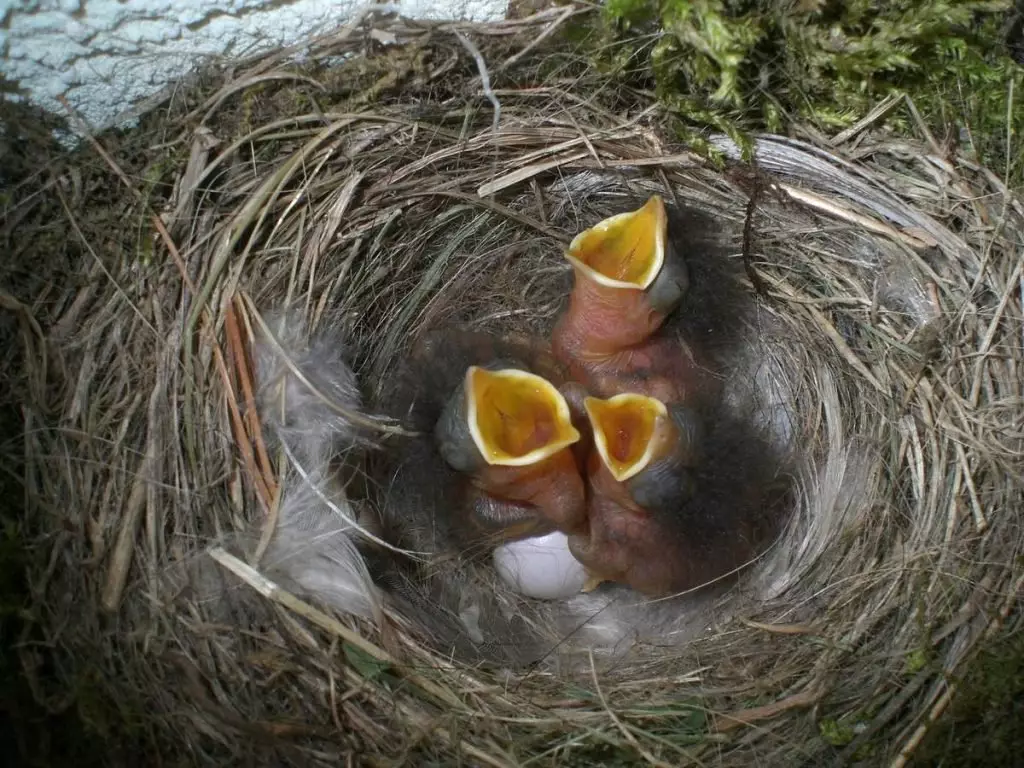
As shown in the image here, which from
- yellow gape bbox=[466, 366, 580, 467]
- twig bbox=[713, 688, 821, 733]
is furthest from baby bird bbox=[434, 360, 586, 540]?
twig bbox=[713, 688, 821, 733]

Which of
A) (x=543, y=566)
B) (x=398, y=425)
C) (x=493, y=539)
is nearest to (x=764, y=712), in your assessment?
(x=543, y=566)

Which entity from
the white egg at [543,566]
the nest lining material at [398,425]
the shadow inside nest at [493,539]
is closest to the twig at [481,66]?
the nest lining material at [398,425]

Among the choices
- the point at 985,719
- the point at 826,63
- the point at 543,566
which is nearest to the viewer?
the point at 985,719

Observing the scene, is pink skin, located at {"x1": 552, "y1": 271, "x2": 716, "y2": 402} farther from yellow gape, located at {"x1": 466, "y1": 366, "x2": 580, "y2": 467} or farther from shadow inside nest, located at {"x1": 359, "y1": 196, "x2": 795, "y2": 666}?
yellow gape, located at {"x1": 466, "y1": 366, "x2": 580, "y2": 467}

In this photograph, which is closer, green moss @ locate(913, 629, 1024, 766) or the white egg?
green moss @ locate(913, 629, 1024, 766)

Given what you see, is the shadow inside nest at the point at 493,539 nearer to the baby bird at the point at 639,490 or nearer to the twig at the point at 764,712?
the baby bird at the point at 639,490

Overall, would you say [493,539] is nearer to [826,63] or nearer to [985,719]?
[985,719]
